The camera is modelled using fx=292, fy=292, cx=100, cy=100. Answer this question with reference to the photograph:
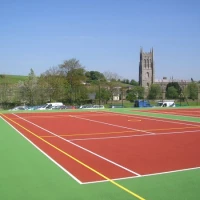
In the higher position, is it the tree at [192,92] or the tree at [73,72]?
the tree at [73,72]

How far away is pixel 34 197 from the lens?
702 cm

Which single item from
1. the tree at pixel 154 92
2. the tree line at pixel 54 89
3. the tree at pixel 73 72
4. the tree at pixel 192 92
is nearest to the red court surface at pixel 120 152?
the tree line at pixel 54 89

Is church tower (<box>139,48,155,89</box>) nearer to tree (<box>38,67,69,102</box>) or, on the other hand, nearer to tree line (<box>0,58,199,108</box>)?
tree line (<box>0,58,199,108</box>)

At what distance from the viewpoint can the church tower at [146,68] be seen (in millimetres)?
155625

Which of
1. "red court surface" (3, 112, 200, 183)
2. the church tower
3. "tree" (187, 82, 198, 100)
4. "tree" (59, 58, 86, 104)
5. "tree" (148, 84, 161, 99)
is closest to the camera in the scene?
"red court surface" (3, 112, 200, 183)

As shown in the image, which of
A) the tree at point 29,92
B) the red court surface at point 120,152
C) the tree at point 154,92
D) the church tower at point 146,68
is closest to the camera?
the red court surface at point 120,152

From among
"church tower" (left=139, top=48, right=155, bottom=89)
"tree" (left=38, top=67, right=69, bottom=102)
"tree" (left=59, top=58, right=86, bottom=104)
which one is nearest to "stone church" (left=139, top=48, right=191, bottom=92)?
"church tower" (left=139, top=48, right=155, bottom=89)

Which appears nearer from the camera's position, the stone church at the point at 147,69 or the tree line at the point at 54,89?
the tree line at the point at 54,89

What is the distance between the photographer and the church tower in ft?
511

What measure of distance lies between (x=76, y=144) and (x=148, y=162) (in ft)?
16.4

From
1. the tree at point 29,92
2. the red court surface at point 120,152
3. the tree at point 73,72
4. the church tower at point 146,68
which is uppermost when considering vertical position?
the church tower at point 146,68

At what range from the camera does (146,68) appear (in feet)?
515

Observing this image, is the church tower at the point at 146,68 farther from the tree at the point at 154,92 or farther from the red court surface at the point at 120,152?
the red court surface at the point at 120,152

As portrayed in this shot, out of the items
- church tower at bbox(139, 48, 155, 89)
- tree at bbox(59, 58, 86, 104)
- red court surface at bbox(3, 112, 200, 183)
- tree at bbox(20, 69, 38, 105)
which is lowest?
red court surface at bbox(3, 112, 200, 183)
